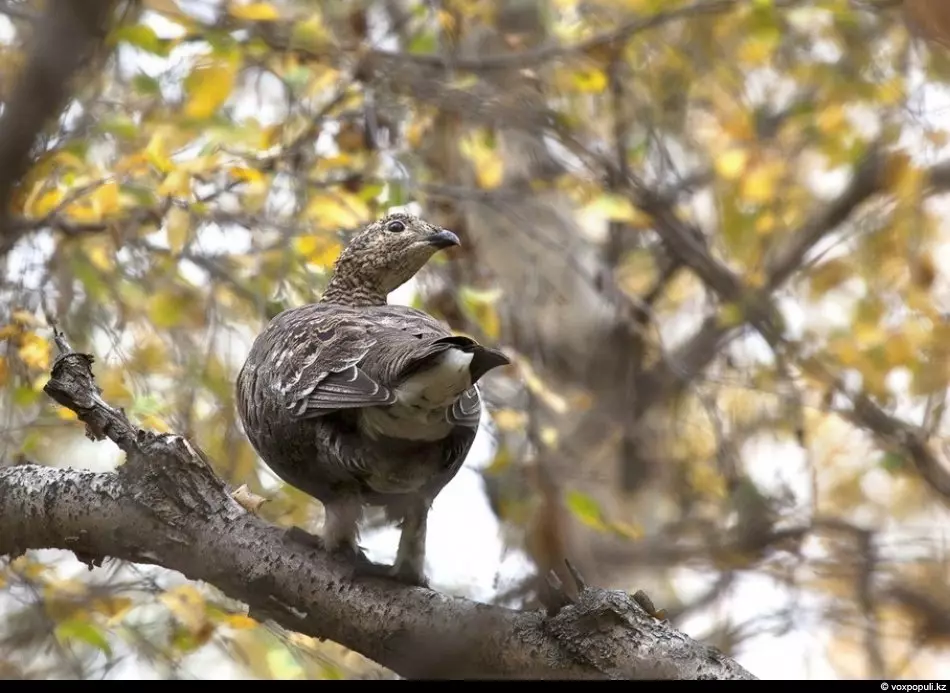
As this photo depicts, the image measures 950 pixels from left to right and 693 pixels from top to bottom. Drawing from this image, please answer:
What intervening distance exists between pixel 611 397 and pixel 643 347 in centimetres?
43

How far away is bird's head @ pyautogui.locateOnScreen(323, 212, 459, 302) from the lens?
4.93 m

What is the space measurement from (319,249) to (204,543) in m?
2.19

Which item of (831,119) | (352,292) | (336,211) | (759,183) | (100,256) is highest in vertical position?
(831,119)

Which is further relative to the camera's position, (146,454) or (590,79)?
(590,79)

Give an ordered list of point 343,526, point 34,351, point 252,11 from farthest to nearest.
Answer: point 252,11 < point 34,351 < point 343,526

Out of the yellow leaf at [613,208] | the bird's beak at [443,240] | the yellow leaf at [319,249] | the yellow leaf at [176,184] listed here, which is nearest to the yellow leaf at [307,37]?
the yellow leaf at [319,249]

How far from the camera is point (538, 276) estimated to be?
24.2 feet

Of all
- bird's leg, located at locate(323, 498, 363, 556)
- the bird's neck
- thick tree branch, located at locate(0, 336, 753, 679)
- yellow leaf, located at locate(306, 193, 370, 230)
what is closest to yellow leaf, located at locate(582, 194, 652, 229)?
yellow leaf, located at locate(306, 193, 370, 230)

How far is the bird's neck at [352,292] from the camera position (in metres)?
4.88

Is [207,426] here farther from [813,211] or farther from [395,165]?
[813,211]

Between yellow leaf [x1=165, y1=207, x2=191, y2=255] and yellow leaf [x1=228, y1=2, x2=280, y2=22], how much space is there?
969 millimetres

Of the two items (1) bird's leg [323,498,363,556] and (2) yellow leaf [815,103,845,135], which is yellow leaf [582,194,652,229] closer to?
(2) yellow leaf [815,103,845,135]

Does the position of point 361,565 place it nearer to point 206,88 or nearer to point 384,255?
point 384,255

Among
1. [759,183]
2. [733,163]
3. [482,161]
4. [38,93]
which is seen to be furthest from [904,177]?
[38,93]
